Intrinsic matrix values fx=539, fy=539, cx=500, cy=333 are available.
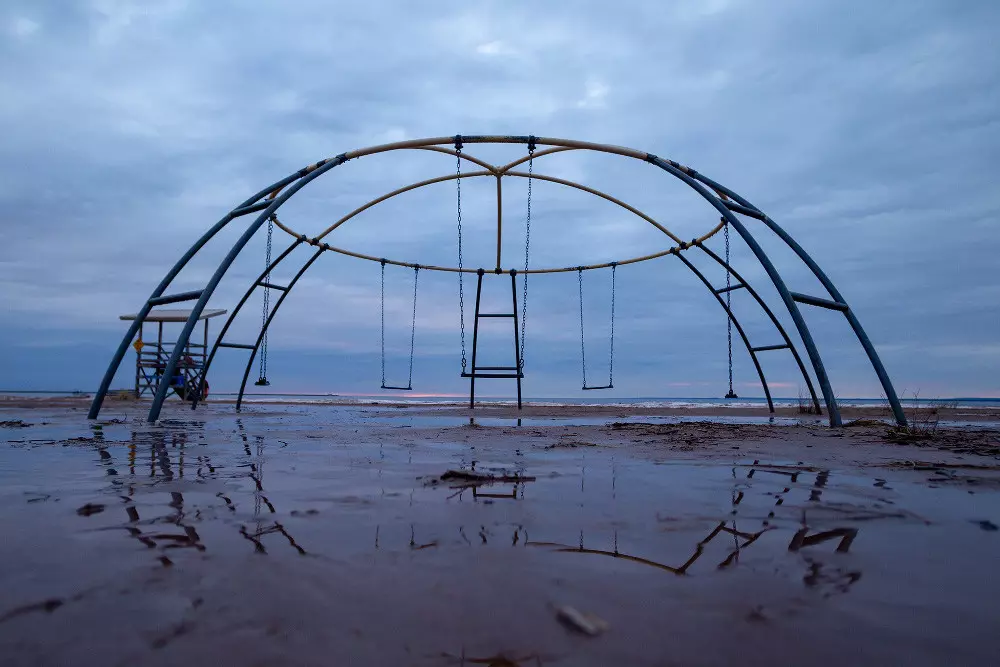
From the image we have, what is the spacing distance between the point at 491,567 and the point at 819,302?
8.18 metres

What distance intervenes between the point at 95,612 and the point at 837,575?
5.96 ft

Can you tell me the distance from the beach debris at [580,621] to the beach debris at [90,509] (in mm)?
1951

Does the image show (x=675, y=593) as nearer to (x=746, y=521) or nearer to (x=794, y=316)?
(x=746, y=521)

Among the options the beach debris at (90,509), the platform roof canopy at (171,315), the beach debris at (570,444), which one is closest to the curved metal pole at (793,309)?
the beach debris at (570,444)

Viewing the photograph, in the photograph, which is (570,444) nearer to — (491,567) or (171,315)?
(491,567)

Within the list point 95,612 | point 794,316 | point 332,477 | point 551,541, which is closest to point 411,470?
point 332,477

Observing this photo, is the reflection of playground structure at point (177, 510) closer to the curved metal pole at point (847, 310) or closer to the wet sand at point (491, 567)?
the wet sand at point (491, 567)

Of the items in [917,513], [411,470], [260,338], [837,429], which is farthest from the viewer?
[260,338]

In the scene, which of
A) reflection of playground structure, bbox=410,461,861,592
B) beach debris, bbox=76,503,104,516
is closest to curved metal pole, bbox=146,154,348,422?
beach debris, bbox=76,503,104,516

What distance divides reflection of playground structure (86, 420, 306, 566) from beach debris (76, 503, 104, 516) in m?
0.10

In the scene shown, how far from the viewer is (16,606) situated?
1.21 metres

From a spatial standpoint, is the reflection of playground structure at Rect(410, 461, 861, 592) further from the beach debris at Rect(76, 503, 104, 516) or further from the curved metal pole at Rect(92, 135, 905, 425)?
the curved metal pole at Rect(92, 135, 905, 425)

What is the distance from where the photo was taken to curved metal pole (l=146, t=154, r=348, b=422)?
25.5 ft

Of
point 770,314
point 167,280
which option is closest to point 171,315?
point 167,280
